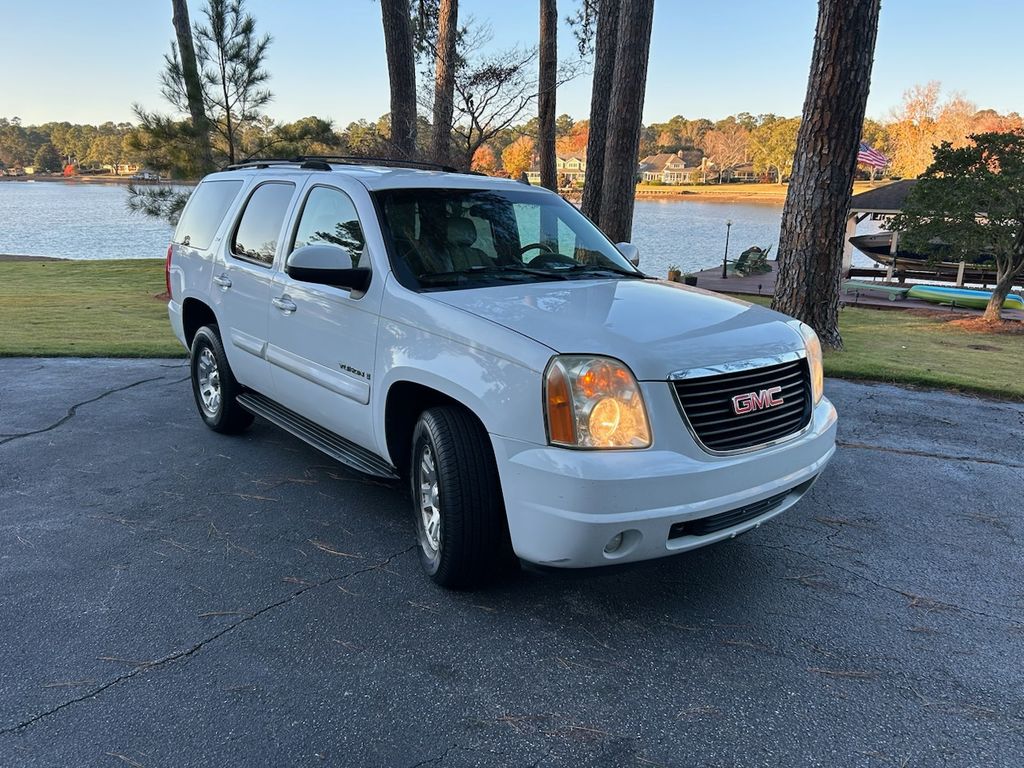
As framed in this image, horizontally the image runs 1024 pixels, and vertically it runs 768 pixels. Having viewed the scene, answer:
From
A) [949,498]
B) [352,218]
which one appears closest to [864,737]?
[949,498]

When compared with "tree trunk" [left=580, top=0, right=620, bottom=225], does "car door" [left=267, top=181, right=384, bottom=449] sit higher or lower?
lower

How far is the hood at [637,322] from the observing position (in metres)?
2.84

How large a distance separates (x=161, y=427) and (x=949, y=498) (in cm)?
557

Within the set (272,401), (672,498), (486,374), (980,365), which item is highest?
(486,374)

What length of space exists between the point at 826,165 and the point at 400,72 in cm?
790

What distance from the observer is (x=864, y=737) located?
245 cm

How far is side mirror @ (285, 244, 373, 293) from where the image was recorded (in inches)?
138

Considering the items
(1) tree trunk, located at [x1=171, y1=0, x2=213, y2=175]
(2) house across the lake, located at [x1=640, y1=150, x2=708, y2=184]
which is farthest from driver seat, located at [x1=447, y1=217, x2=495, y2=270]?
(2) house across the lake, located at [x1=640, y1=150, x2=708, y2=184]

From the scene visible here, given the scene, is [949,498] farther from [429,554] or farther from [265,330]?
[265,330]

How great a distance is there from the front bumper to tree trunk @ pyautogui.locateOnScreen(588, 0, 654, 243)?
8.24 metres

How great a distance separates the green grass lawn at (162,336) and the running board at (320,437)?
4057 mm

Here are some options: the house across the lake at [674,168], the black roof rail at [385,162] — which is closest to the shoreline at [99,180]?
the black roof rail at [385,162]

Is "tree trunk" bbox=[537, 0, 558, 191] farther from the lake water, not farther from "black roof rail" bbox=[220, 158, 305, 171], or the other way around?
"black roof rail" bbox=[220, 158, 305, 171]

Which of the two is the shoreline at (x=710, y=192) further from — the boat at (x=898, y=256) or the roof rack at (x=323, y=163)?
the roof rack at (x=323, y=163)
